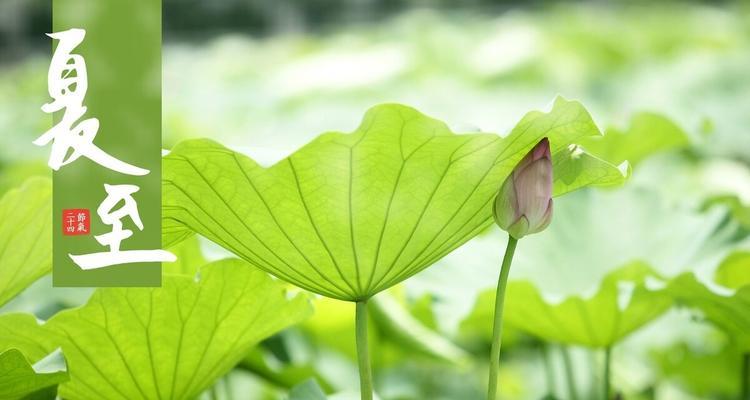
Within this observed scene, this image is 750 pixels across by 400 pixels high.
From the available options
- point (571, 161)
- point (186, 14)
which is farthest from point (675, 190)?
point (186, 14)

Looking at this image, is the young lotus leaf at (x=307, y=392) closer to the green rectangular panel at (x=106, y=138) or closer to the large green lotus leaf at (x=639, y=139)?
the green rectangular panel at (x=106, y=138)

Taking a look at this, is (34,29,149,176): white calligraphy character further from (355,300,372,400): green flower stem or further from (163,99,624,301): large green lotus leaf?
(355,300,372,400): green flower stem

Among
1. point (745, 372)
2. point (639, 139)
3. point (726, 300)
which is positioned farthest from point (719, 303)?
point (639, 139)

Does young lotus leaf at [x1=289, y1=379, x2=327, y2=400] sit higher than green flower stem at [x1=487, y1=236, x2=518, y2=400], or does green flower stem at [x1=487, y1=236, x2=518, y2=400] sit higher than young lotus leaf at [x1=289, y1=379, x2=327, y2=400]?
green flower stem at [x1=487, y1=236, x2=518, y2=400]

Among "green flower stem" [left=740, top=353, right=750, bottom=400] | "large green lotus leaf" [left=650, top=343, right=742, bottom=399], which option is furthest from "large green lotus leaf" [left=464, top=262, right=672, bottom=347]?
"large green lotus leaf" [left=650, top=343, right=742, bottom=399]

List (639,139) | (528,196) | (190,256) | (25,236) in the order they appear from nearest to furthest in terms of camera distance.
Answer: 1. (528,196)
2. (25,236)
3. (190,256)
4. (639,139)

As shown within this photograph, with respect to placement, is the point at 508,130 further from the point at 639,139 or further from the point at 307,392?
the point at 639,139

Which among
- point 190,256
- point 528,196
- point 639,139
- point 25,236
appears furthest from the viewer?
point 639,139

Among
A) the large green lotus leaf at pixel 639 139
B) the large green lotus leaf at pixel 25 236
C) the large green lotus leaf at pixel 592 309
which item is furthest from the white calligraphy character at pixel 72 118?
the large green lotus leaf at pixel 639 139
